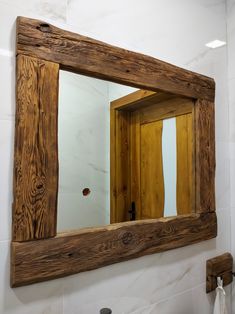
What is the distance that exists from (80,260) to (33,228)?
189 millimetres

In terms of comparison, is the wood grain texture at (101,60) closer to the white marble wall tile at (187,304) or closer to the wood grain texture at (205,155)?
the wood grain texture at (205,155)

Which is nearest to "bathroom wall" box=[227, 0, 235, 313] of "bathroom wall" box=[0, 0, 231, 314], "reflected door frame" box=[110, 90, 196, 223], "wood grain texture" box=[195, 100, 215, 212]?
"bathroom wall" box=[0, 0, 231, 314]

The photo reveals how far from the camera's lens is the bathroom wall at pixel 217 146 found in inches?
29.6

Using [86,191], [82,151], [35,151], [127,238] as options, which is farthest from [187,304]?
[35,151]

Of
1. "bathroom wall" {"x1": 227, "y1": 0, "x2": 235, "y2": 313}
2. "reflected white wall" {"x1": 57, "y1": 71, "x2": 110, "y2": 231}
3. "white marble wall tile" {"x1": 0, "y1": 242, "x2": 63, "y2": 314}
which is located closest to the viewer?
"white marble wall tile" {"x1": 0, "y1": 242, "x2": 63, "y2": 314}

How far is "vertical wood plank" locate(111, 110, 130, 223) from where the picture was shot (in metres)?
0.99

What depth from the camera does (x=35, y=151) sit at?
2.51ft

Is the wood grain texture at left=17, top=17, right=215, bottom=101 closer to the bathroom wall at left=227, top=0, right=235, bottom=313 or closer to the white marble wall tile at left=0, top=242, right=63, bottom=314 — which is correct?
the bathroom wall at left=227, top=0, right=235, bottom=313

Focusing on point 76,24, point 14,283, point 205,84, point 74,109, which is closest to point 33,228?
point 14,283

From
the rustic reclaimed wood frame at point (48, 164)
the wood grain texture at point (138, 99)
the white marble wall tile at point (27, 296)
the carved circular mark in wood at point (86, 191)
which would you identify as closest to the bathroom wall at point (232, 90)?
the wood grain texture at point (138, 99)

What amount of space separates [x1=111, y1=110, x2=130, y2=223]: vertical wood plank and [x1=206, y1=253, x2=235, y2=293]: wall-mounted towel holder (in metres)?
0.53

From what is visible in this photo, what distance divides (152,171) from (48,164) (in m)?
0.49

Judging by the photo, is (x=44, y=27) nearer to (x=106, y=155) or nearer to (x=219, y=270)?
(x=106, y=155)

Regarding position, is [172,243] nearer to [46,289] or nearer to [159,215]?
[159,215]
